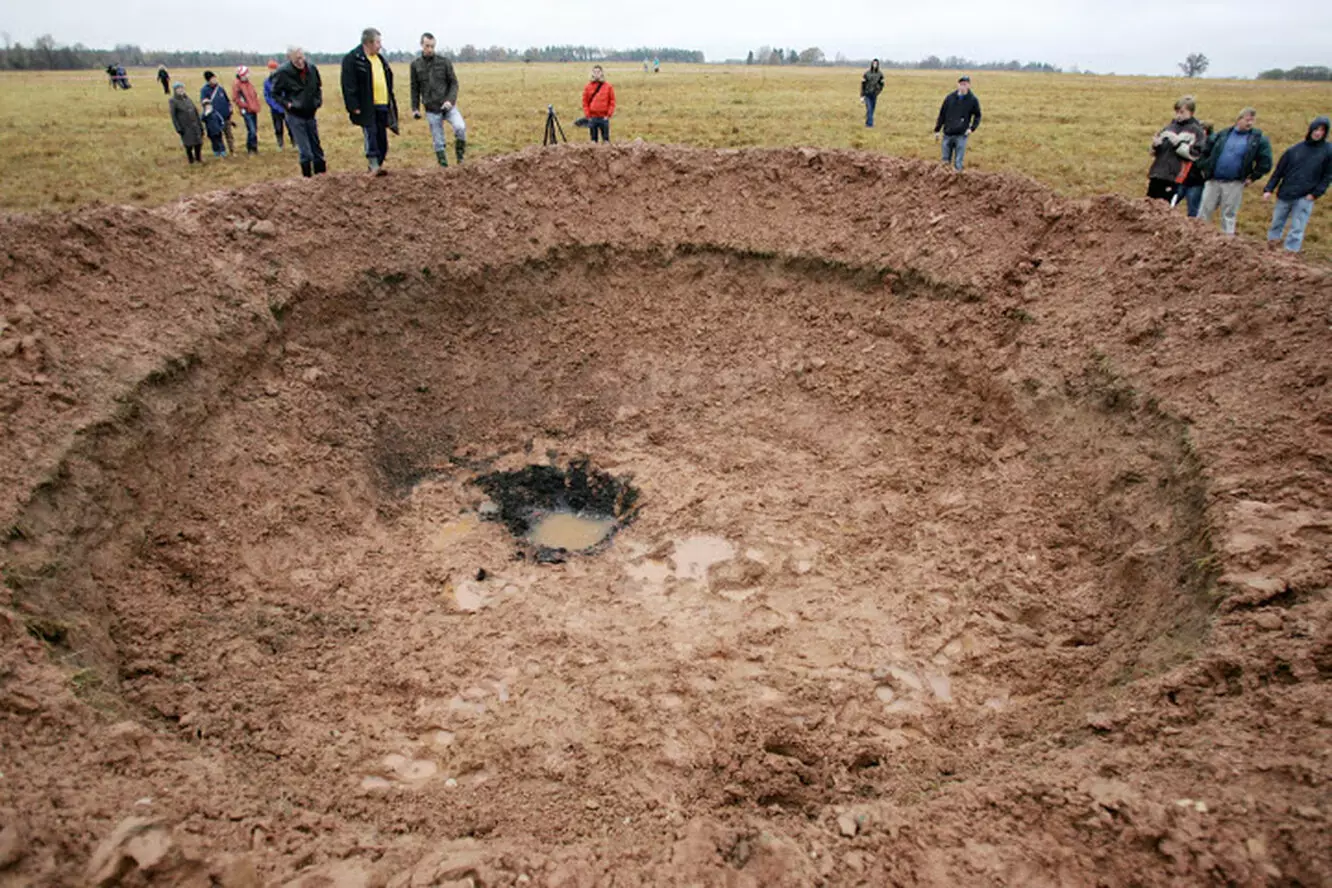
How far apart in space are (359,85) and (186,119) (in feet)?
22.6

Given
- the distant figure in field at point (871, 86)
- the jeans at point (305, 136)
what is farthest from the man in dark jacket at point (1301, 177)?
the jeans at point (305, 136)

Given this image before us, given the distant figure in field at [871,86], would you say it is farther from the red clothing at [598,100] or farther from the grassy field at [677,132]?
the red clothing at [598,100]

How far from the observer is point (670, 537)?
7836 mm

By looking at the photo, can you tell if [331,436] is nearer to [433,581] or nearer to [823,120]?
[433,581]

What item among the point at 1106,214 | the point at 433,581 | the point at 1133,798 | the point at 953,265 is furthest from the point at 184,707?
the point at 1106,214

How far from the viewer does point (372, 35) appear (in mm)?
9672

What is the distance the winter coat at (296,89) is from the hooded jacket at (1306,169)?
12.4 m

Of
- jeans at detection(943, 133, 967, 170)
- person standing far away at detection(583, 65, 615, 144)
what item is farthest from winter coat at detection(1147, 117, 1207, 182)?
person standing far away at detection(583, 65, 615, 144)

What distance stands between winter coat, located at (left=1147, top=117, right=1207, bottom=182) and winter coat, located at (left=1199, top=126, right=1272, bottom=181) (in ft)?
0.50

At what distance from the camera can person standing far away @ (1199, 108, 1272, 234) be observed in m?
9.68

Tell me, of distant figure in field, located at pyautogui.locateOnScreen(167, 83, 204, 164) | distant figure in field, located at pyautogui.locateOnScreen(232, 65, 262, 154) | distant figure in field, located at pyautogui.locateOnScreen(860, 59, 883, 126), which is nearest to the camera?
distant figure in field, located at pyautogui.locateOnScreen(167, 83, 204, 164)

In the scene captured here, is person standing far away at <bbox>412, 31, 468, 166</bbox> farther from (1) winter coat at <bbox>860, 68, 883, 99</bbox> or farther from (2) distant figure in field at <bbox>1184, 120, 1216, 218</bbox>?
(1) winter coat at <bbox>860, 68, 883, 99</bbox>

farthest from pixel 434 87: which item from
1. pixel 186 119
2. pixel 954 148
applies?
pixel 954 148

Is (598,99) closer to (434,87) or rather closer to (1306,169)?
(434,87)
